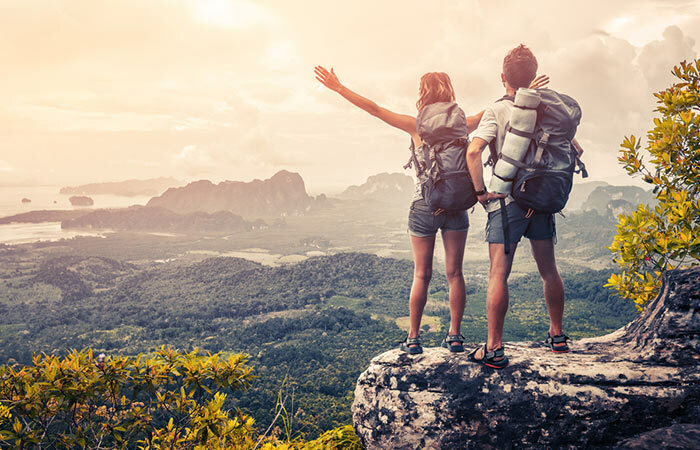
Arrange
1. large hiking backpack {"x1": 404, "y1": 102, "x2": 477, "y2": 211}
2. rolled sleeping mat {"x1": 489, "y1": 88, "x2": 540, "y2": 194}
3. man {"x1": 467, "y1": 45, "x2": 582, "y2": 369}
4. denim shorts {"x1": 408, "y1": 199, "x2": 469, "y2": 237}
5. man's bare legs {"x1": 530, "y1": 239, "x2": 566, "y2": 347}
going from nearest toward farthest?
rolled sleeping mat {"x1": 489, "y1": 88, "x2": 540, "y2": 194}
man {"x1": 467, "y1": 45, "x2": 582, "y2": 369}
large hiking backpack {"x1": 404, "y1": 102, "x2": 477, "y2": 211}
man's bare legs {"x1": 530, "y1": 239, "x2": 566, "y2": 347}
denim shorts {"x1": 408, "y1": 199, "x2": 469, "y2": 237}

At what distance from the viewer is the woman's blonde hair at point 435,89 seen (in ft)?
13.6

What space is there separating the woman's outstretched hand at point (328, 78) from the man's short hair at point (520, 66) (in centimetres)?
171

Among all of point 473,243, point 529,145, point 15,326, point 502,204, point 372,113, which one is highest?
point 372,113

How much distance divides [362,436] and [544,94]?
3.82 metres

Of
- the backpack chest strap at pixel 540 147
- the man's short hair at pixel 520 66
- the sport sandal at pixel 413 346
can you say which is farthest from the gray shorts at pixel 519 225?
the sport sandal at pixel 413 346

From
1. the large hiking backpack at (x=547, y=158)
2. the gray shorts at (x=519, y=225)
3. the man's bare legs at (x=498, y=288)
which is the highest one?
the large hiking backpack at (x=547, y=158)

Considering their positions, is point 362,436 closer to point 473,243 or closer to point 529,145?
point 529,145

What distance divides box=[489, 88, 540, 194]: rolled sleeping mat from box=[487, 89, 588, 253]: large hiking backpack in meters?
0.04

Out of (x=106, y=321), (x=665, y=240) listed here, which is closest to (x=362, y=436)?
(x=665, y=240)

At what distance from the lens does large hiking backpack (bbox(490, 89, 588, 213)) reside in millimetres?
3723

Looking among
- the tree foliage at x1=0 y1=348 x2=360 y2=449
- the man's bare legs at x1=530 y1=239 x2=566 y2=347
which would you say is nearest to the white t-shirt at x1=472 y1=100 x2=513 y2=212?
the man's bare legs at x1=530 y1=239 x2=566 y2=347

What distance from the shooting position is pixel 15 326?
106m

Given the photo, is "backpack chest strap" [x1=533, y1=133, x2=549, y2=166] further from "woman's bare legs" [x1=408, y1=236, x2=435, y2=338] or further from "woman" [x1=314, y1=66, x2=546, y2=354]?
"woman's bare legs" [x1=408, y1=236, x2=435, y2=338]

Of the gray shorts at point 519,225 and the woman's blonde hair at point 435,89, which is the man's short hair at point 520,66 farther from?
the gray shorts at point 519,225
